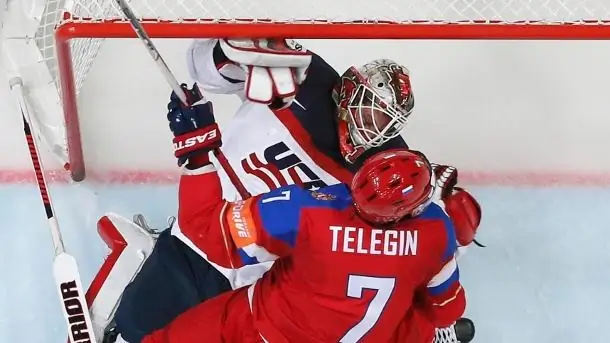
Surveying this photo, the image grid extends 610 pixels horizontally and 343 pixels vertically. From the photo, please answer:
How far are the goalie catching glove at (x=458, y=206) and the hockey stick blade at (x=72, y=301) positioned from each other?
2.55 feet

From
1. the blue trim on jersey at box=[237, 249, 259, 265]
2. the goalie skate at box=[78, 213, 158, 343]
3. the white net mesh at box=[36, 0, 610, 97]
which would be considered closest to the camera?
the blue trim on jersey at box=[237, 249, 259, 265]

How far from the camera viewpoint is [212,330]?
203 cm

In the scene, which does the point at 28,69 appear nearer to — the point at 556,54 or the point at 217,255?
the point at 217,255

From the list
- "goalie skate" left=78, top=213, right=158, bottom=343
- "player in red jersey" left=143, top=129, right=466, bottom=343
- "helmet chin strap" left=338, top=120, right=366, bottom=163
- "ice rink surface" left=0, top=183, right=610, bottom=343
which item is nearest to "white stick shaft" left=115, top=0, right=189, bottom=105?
"player in red jersey" left=143, top=129, right=466, bottom=343

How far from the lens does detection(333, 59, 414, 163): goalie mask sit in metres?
2.00

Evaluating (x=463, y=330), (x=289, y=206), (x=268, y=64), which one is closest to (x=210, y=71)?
(x=268, y=64)

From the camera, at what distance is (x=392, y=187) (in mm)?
1683

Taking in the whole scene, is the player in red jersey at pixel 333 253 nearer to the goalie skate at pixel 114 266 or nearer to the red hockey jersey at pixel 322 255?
the red hockey jersey at pixel 322 255

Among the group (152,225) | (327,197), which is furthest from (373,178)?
(152,225)

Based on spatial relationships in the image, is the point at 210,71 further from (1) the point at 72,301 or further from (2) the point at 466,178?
(2) the point at 466,178

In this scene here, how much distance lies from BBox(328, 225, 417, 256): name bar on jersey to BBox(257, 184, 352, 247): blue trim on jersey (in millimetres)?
56

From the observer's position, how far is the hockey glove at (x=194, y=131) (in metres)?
1.88

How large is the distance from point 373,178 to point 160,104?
116 centimetres

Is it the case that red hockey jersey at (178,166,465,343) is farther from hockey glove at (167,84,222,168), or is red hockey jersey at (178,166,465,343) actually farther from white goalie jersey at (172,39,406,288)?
white goalie jersey at (172,39,406,288)
